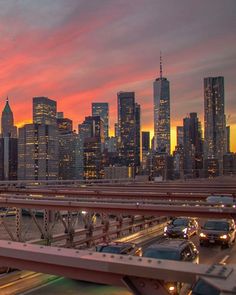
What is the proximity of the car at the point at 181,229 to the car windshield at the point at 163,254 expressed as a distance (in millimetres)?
12781

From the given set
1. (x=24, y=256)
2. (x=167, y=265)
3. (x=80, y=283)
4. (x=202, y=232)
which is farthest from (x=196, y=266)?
(x=202, y=232)

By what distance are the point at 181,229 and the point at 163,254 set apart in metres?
14.2

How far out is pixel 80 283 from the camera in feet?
54.0

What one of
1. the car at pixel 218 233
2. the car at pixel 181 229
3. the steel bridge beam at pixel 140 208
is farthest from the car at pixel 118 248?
the car at pixel 181 229

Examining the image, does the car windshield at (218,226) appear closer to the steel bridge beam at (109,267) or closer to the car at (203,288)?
the steel bridge beam at (109,267)

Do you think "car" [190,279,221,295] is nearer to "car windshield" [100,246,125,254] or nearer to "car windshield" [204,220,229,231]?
"car windshield" [100,246,125,254]

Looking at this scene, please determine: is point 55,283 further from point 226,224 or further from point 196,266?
point 226,224

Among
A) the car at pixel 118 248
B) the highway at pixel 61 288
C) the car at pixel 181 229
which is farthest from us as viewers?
the car at pixel 181 229

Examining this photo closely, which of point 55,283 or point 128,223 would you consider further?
point 128,223

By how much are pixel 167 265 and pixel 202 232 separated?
2403 centimetres

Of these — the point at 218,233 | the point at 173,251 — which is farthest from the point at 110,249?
the point at 218,233

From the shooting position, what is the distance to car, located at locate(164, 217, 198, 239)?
2907 centimetres

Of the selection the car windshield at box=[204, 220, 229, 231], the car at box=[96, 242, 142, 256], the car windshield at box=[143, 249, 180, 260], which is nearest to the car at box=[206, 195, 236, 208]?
the car windshield at box=[143, 249, 180, 260]

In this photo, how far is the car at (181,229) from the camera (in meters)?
29.1
